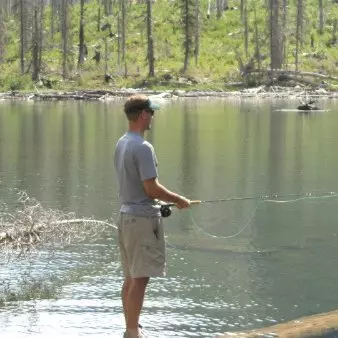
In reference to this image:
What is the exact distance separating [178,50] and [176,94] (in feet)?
63.8

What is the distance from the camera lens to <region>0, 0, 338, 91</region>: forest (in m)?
69.8

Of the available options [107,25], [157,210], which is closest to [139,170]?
[157,210]

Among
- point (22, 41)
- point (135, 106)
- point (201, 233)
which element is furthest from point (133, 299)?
point (22, 41)

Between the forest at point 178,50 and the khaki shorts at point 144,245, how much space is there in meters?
60.8

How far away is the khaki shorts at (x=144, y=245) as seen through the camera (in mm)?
6543

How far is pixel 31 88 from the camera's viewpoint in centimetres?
6744

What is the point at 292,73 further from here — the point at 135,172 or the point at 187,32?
the point at 135,172

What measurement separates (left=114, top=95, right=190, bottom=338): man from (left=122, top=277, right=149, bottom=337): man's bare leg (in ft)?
0.07

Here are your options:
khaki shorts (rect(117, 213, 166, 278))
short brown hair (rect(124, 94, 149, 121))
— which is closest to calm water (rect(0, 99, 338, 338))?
khaki shorts (rect(117, 213, 166, 278))

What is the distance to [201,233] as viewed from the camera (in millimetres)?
13094

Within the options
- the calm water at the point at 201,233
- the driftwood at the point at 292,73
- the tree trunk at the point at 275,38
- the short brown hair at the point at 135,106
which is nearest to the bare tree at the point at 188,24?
the driftwood at the point at 292,73

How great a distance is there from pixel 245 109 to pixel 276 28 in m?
27.8

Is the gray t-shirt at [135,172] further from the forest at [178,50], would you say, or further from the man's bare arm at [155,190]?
the forest at [178,50]

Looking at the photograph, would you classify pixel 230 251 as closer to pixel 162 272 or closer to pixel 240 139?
pixel 162 272
